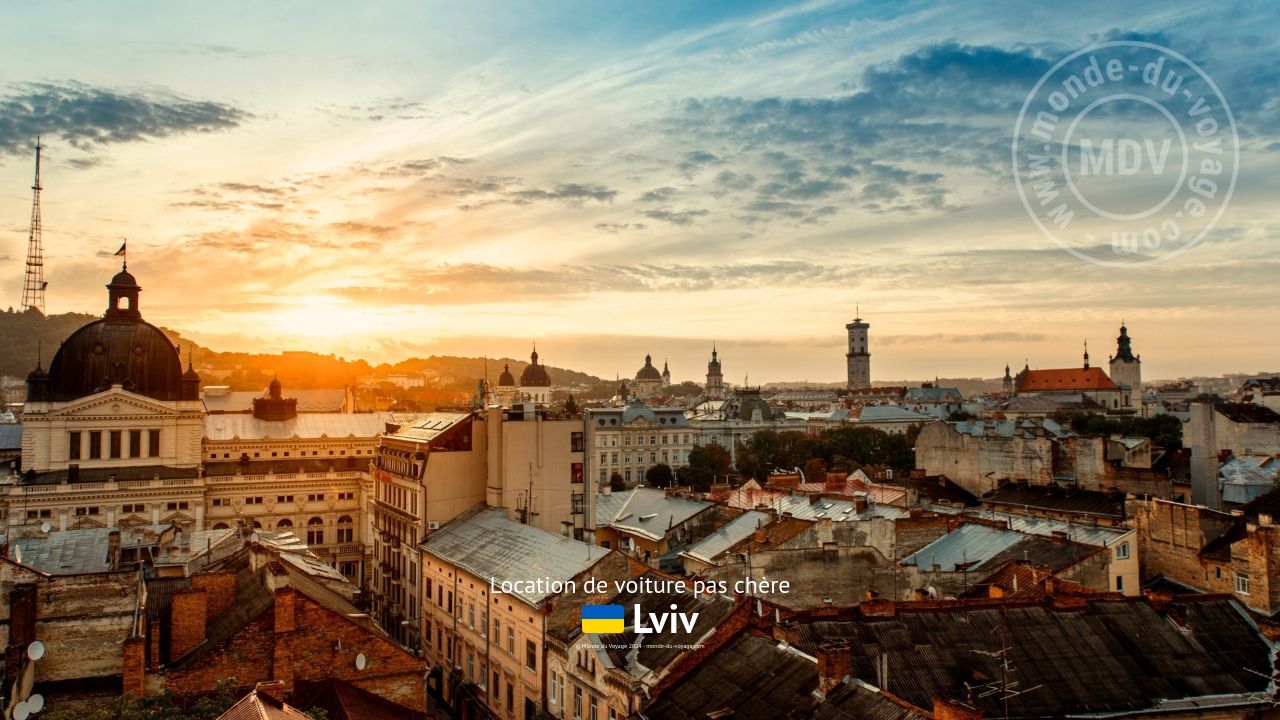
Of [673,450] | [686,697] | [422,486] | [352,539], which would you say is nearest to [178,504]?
[352,539]

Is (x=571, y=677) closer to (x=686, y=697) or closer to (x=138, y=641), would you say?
(x=686, y=697)

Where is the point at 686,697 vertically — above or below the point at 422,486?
below

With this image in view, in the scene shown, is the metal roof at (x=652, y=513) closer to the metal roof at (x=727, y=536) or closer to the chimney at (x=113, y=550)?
the metal roof at (x=727, y=536)

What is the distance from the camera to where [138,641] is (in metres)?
21.6

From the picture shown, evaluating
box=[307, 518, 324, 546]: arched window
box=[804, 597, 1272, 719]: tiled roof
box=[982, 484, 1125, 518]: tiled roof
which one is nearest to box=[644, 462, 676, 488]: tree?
box=[982, 484, 1125, 518]: tiled roof

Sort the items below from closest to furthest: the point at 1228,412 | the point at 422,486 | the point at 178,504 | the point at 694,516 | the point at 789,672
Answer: the point at 789,672 < the point at 422,486 < the point at 694,516 < the point at 178,504 < the point at 1228,412

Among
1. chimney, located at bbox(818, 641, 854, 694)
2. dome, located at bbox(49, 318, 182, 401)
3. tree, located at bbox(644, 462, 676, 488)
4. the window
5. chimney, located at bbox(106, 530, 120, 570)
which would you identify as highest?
dome, located at bbox(49, 318, 182, 401)

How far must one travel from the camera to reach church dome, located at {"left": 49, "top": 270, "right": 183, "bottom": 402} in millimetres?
65562

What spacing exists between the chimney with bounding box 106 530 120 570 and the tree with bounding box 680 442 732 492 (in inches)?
2788

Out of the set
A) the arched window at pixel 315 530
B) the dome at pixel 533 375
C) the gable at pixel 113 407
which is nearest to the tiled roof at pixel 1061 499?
the arched window at pixel 315 530

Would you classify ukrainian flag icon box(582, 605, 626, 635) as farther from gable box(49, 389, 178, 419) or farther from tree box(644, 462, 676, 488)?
tree box(644, 462, 676, 488)

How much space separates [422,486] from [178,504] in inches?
1125

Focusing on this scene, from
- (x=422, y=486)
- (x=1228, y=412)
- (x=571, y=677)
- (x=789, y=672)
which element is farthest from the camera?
(x=1228, y=412)

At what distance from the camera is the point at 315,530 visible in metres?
67.9
